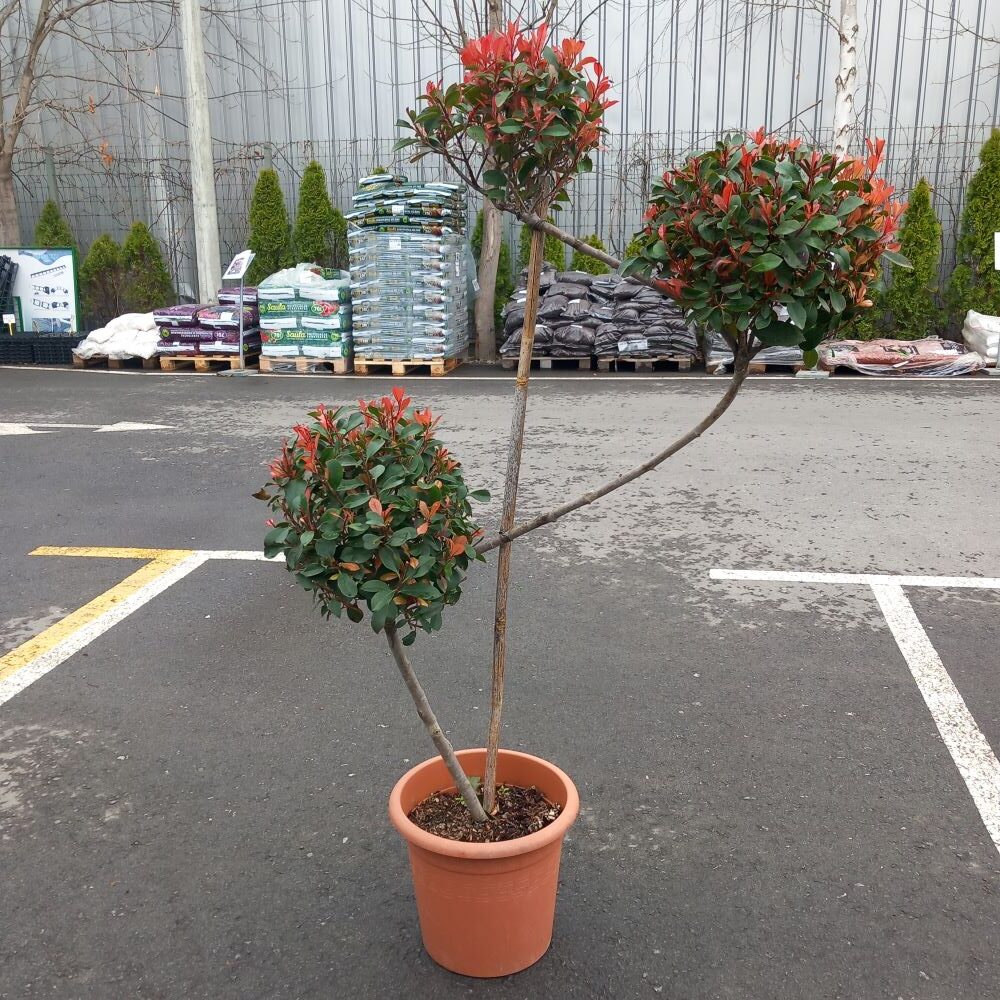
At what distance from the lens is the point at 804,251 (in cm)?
224

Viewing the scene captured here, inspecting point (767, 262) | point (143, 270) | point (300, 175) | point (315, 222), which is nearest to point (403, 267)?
point (315, 222)

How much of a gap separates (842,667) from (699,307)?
2576 mm

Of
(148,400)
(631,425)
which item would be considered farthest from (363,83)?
(631,425)

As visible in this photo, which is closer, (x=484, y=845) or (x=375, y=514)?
(x=375, y=514)

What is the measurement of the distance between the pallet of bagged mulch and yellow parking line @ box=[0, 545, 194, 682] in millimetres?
8207

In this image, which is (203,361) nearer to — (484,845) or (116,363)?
(116,363)

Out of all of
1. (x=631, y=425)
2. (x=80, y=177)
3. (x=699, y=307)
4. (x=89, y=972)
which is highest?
(x=80, y=177)

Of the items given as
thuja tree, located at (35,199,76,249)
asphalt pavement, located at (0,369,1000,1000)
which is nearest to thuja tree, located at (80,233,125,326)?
thuja tree, located at (35,199,76,249)

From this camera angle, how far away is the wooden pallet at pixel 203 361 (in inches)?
548

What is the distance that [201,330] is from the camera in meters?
14.0

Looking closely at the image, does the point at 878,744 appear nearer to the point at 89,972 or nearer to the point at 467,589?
the point at 467,589

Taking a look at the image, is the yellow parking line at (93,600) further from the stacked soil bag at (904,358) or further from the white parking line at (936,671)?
the stacked soil bag at (904,358)

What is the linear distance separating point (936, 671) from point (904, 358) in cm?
951

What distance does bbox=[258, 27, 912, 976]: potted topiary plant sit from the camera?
2266 millimetres
